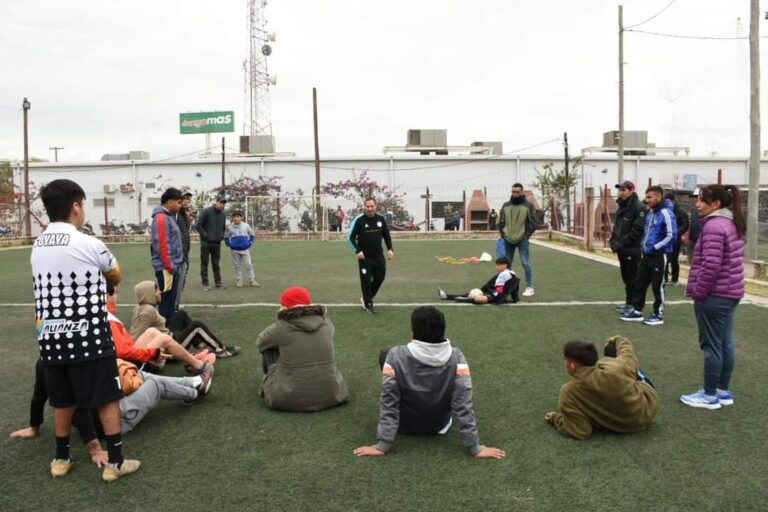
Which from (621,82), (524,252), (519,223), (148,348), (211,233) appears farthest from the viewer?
(621,82)

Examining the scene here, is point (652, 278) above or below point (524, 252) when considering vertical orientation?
below

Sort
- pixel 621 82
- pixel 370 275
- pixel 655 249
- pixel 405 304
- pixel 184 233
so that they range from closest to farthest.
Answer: pixel 655 249 → pixel 184 233 → pixel 370 275 → pixel 405 304 → pixel 621 82

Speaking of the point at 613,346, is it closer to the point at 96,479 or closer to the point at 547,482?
the point at 547,482

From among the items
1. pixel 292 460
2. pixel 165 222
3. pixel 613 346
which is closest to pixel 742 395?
pixel 613 346

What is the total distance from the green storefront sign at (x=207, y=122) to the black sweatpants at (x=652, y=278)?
145 feet

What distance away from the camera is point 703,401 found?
467cm

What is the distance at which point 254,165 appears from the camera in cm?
3634

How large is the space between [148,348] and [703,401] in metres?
4.33

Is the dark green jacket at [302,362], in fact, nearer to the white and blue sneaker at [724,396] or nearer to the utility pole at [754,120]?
the white and blue sneaker at [724,396]

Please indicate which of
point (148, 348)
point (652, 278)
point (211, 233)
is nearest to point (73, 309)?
point (148, 348)

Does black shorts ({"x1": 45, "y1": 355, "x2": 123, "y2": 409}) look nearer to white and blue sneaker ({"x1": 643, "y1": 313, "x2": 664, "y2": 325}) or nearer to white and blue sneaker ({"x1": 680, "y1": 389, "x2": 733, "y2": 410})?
white and blue sneaker ({"x1": 680, "y1": 389, "x2": 733, "y2": 410})

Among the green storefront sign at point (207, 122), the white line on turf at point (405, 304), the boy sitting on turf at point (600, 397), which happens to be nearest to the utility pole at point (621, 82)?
the white line on turf at point (405, 304)

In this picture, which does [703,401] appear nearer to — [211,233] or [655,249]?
[655,249]

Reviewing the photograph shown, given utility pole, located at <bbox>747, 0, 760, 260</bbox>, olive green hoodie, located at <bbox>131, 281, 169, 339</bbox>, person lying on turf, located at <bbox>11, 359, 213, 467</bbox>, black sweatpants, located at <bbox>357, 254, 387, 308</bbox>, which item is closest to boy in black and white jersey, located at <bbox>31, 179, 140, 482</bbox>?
person lying on turf, located at <bbox>11, 359, 213, 467</bbox>
